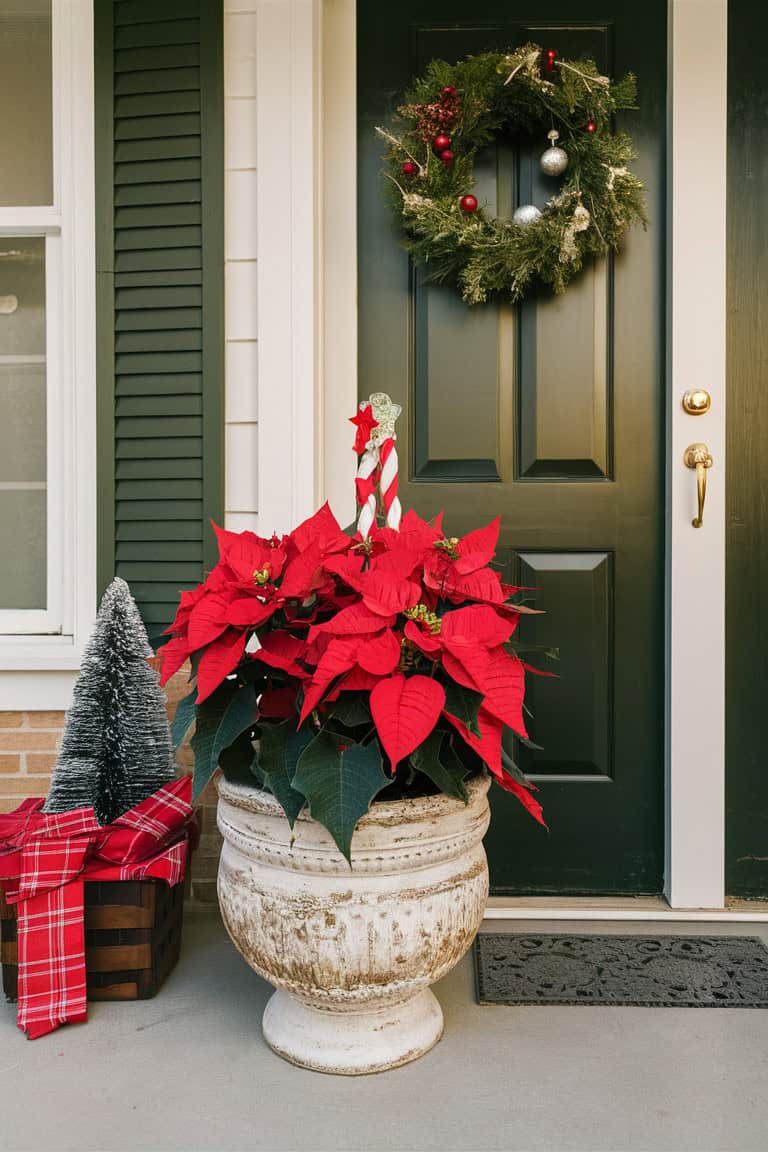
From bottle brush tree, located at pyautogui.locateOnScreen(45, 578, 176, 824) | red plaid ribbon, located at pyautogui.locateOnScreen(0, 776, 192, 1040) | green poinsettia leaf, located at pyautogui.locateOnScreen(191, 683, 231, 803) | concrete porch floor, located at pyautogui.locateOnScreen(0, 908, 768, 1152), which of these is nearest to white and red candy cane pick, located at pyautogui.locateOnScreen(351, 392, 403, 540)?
green poinsettia leaf, located at pyautogui.locateOnScreen(191, 683, 231, 803)

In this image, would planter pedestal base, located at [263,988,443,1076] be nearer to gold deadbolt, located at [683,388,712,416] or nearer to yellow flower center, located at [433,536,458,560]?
yellow flower center, located at [433,536,458,560]

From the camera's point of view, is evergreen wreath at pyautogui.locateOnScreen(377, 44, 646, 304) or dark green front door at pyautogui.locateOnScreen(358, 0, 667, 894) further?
dark green front door at pyautogui.locateOnScreen(358, 0, 667, 894)

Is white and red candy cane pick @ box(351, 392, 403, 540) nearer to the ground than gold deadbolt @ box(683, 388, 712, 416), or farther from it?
nearer to the ground

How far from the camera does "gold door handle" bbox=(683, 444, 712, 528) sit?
6.46 feet

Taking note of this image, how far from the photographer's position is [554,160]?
191 cm

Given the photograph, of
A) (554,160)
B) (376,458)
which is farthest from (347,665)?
(554,160)

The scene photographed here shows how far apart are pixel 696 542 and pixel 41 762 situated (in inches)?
61.0

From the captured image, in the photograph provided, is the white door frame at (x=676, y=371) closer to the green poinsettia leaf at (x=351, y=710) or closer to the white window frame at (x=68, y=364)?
the white window frame at (x=68, y=364)

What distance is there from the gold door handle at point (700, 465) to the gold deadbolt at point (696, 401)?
76mm

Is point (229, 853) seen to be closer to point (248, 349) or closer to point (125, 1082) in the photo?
point (125, 1082)

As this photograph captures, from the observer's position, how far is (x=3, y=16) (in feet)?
6.47

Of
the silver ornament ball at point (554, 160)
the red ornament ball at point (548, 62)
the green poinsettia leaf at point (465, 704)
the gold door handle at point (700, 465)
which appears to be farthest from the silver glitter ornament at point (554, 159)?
the green poinsettia leaf at point (465, 704)

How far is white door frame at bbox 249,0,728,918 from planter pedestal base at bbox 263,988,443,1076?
596mm

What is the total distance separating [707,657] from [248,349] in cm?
123
